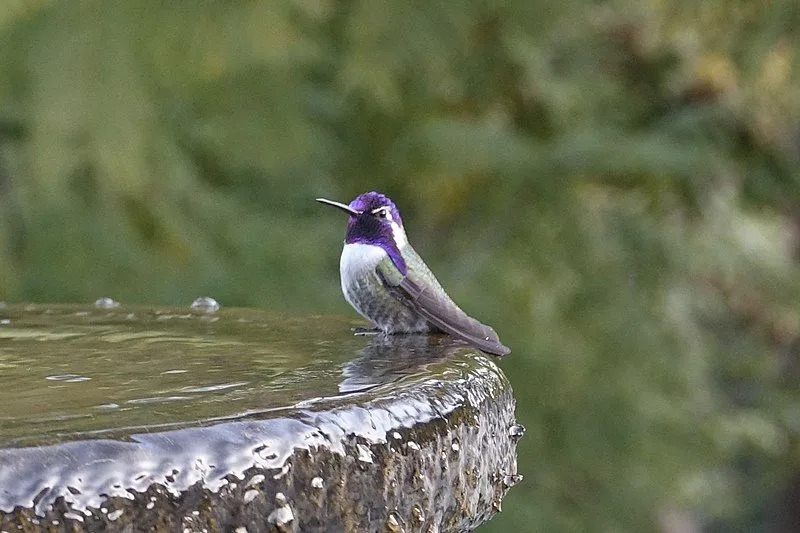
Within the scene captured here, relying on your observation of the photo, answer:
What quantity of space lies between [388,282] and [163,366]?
38.1 inches

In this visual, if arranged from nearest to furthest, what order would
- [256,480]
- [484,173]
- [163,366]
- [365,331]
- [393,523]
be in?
1. [256,480]
2. [393,523]
3. [163,366]
4. [365,331]
5. [484,173]

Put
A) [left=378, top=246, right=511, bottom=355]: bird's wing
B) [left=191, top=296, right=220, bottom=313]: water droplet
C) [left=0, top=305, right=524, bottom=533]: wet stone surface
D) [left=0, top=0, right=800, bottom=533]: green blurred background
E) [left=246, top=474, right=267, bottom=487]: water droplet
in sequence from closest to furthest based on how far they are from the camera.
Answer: [left=0, top=305, right=524, bottom=533]: wet stone surface < [left=246, top=474, right=267, bottom=487]: water droplet < [left=378, top=246, right=511, bottom=355]: bird's wing < [left=191, top=296, right=220, bottom=313]: water droplet < [left=0, top=0, right=800, bottom=533]: green blurred background

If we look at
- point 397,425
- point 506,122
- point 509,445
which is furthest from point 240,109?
point 397,425

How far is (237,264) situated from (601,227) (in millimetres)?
3141

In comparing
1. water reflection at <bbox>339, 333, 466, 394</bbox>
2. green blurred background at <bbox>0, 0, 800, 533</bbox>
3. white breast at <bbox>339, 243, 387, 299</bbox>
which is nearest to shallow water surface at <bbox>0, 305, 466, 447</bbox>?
water reflection at <bbox>339, 333, 466, 394</bbox>

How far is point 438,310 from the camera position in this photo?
331cm

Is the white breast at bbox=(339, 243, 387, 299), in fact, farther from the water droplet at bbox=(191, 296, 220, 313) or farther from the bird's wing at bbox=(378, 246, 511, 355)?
the water droplet at bbox=(191, 296, 220, 313)

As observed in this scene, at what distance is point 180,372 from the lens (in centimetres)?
246

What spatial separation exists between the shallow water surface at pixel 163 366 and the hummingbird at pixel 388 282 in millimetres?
81

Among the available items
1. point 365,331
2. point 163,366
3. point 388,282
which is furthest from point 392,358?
point 388,282

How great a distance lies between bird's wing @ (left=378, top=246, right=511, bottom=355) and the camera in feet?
10.3

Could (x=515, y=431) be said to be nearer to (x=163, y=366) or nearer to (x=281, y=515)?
(x=163, y=366)

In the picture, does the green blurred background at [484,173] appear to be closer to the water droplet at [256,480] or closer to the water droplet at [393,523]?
the water droplet at [393,523]

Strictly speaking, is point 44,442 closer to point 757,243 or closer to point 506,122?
point 506,122
